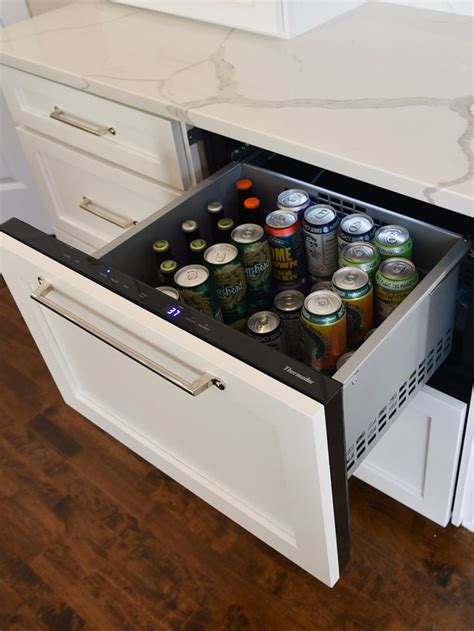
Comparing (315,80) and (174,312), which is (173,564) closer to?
(174,312)

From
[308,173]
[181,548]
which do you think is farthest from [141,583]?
[308,173]

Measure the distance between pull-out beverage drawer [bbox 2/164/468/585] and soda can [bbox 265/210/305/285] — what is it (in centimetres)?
10

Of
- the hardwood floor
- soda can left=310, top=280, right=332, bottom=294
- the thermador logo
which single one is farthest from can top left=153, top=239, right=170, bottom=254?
the hardwood floor

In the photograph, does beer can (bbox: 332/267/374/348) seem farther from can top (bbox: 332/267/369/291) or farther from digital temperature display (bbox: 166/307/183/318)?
digital temperature display (bbox: 166/307/183/318)

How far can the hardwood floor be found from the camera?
1233 millimetres

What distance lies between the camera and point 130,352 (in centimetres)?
86

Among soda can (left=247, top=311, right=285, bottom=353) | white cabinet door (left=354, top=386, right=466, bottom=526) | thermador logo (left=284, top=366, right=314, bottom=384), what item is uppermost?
thermador logo (left=284, top=366, right=314, bottom=384)

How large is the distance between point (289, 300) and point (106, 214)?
64 centimetres

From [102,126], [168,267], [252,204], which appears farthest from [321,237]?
[102,126]

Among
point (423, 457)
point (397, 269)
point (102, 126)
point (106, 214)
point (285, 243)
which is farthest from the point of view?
point (106, 214)

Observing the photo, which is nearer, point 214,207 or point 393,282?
point 393,282

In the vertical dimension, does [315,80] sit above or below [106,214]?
above

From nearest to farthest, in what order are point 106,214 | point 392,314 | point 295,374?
1. point 295,374
2. point 392,314
3. point 106,214

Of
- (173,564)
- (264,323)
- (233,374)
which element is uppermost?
(233,374)
